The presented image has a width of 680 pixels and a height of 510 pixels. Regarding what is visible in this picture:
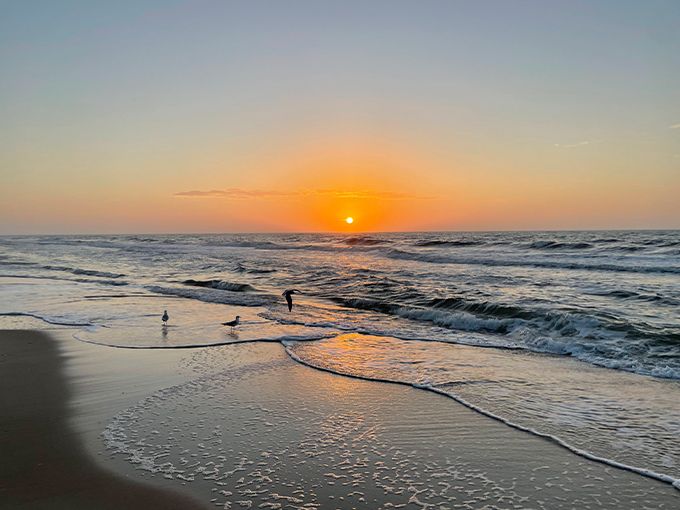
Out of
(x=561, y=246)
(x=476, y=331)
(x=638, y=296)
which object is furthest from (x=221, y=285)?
(x=561, y=246)

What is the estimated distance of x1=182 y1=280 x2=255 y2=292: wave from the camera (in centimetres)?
2005

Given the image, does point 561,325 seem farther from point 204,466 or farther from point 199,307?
point 199,307

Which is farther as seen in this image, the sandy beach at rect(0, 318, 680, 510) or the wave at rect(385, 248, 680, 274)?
the wave at rect(385, 248, 680, 274)

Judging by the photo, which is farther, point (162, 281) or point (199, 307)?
point (162, 281)

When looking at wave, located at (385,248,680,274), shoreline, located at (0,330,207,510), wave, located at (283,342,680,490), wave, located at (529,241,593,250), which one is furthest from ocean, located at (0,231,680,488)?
wave, located at (529,241,593,250)

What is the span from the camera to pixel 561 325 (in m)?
11.1

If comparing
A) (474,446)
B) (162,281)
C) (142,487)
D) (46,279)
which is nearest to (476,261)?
(162,281)

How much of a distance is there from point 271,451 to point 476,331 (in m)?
8.40

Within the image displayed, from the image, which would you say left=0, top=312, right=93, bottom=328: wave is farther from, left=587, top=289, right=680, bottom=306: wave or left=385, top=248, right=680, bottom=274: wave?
left=385, top=248, right=680, bottom=274: wave

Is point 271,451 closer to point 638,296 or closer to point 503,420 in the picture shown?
point 503,420

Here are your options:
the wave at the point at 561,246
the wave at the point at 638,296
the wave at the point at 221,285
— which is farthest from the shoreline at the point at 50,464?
the wave at the point at 561,246

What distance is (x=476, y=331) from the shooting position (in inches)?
466

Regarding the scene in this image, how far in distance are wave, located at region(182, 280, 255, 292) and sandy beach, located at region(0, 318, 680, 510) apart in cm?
1292

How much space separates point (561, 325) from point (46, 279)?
72.7ft
